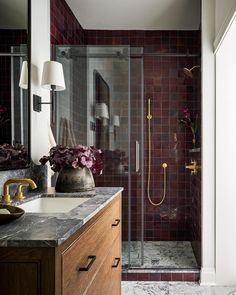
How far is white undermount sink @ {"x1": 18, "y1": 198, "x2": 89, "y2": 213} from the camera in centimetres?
179

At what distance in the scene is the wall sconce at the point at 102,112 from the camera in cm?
339

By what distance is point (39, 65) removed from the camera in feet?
7.98

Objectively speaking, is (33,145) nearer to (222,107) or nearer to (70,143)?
(70,143)

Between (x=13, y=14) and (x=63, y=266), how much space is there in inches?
60.9

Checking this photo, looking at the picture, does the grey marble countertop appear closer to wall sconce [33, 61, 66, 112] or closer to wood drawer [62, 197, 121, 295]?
wood drawer [62, 197, 121, 295]

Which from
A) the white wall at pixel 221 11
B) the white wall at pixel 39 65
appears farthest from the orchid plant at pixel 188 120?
the white wall at pixel 39 65

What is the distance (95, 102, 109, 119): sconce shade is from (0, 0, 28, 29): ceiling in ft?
4.41

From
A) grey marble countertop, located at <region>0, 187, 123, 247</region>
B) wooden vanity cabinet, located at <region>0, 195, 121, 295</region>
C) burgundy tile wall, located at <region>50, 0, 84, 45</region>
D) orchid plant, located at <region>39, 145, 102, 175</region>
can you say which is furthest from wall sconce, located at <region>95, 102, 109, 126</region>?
grey marble countertop, located at <region>0, 187, 123, 247</region>

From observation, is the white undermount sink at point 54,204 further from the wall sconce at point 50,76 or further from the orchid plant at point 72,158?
the wall sconce at point 50,76

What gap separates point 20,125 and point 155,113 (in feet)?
7.23

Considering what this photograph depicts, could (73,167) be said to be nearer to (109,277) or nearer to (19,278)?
(109,277)

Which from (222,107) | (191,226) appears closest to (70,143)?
(222,107)

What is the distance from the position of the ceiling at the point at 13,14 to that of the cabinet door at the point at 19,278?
136 cm

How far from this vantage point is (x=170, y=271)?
9.84 ft
